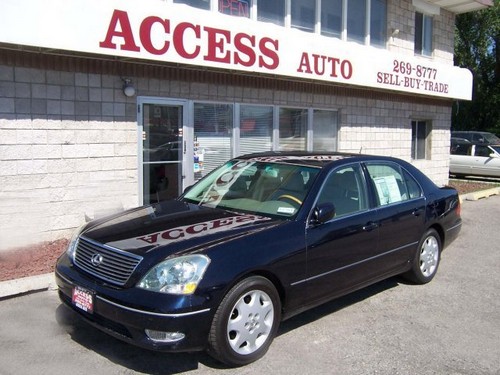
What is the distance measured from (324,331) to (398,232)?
142 cm

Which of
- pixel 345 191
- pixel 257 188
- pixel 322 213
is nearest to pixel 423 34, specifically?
pixel 345 191

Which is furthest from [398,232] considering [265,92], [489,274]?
[265,92]

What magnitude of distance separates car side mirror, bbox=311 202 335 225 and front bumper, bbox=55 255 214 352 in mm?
1273

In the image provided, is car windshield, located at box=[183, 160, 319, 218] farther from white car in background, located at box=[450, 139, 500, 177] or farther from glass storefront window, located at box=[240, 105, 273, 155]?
white car in background, located at box=[450, 139, 500, 177]

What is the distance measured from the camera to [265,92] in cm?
948

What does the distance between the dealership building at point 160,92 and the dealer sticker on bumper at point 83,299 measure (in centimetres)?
316

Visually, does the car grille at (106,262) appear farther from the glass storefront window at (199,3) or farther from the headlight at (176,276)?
the glass storefront window at (199,3)

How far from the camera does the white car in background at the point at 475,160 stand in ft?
57.8

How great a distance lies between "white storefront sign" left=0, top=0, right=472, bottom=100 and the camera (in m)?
6.00

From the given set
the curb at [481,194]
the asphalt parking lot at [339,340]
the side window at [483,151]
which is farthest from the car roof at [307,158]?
the side window at [483,151]

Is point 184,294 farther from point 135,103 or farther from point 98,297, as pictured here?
point 135,103

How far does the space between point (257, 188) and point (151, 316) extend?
185 cm

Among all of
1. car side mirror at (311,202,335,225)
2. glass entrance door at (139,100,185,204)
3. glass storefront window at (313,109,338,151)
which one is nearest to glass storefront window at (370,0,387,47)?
glass storefront window at (313,109,338,151)

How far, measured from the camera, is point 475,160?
17.9m
